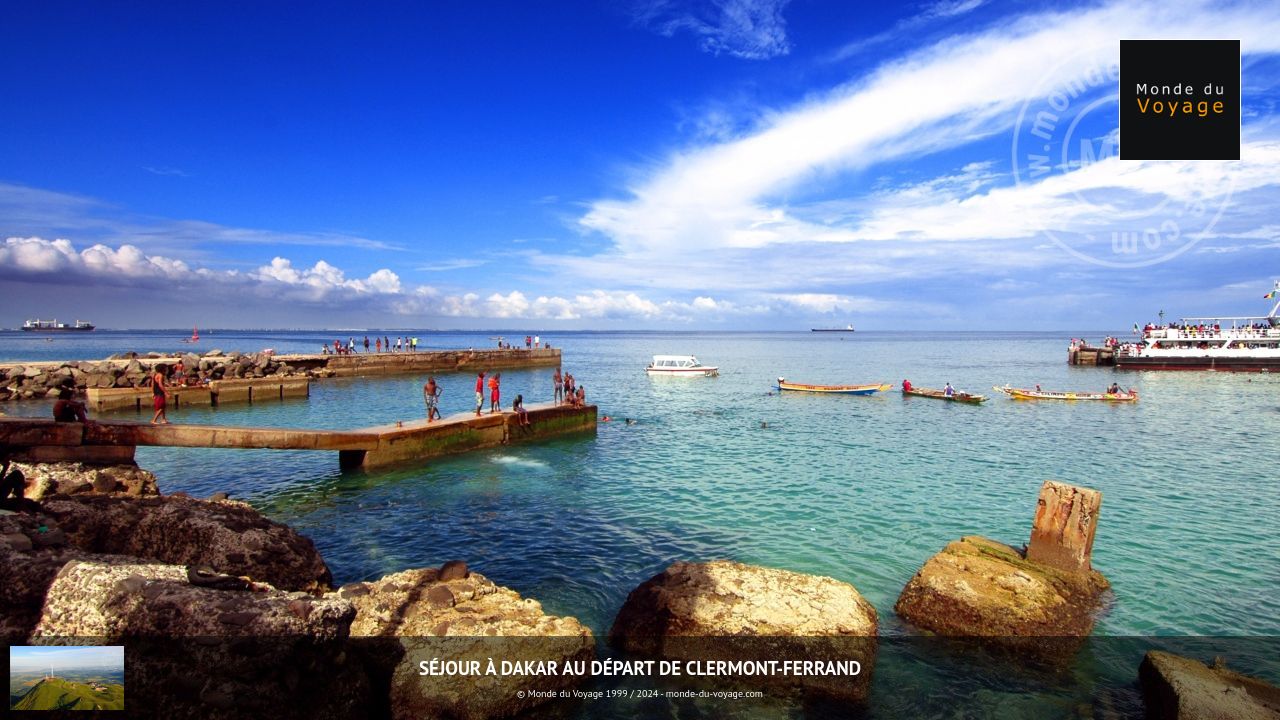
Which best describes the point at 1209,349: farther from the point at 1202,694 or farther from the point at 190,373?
the point at 190,373

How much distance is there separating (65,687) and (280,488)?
1392 cm

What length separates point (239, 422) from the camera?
98.9ft

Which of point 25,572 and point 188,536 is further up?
point 25,572

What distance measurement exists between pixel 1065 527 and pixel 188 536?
14.5 meters

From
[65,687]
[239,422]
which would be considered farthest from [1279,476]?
[239,422]

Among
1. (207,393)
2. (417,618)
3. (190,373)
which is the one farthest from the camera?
(190,373)

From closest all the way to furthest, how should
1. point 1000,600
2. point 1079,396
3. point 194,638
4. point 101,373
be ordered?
point 194,638 < point 1000,600 < point 101,373 < point 1079,396

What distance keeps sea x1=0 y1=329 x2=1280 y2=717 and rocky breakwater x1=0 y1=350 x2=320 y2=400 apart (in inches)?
143

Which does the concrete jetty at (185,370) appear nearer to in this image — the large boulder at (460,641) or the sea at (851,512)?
the sea at (851,512)

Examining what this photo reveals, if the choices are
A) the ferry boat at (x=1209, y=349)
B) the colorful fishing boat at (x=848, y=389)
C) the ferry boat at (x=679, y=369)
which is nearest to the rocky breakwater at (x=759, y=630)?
the colorful fishing boat at (x=848, y=389)

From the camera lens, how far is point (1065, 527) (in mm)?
10820

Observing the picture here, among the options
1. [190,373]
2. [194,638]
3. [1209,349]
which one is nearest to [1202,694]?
[194,638]

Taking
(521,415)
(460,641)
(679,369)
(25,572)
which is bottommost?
(460,641)

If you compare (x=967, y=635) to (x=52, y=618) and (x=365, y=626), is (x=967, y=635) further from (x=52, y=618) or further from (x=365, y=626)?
(x=52, y=618)
